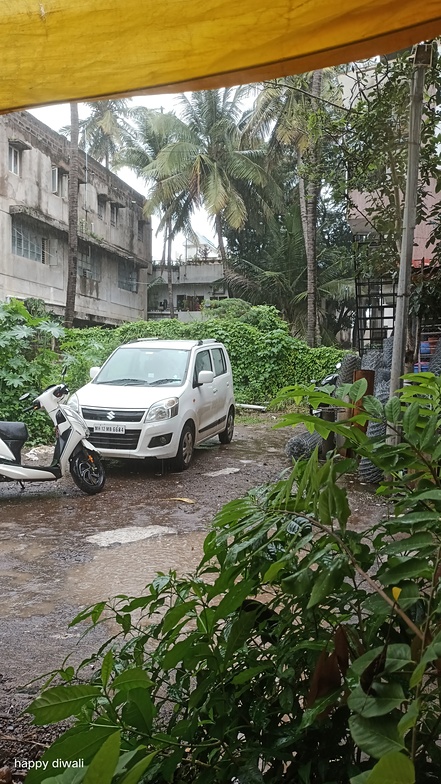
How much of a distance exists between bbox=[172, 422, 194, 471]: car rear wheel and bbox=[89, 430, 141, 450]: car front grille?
467mm

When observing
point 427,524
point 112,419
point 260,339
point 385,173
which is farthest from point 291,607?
point 260,339

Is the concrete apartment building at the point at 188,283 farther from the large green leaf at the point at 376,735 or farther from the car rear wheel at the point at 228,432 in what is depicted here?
the large green leaf at the point at 376,735

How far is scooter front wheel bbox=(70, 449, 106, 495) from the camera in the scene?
499 centimetres

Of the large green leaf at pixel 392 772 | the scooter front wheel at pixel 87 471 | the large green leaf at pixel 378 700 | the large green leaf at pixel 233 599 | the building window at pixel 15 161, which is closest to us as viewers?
the large green leaf at pixel 392 772

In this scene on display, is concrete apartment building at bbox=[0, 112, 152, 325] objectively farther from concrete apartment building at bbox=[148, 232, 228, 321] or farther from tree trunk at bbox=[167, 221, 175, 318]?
tree trunk at bbox=[167, 221, 175, 318]

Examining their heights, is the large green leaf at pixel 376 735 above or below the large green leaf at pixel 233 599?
below

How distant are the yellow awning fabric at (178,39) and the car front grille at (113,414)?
14.7ft

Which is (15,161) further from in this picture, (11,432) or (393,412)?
(393,412)

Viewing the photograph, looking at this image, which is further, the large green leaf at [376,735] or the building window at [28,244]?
the building window at [28,244]

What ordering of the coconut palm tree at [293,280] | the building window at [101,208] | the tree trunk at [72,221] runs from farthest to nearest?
the coconut palm tree at [293,280]
the building window at [101,208]
the tree trunk at [72,221]

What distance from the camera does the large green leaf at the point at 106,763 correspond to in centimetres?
49

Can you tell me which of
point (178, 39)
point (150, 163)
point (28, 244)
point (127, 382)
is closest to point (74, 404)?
point (127, 382)

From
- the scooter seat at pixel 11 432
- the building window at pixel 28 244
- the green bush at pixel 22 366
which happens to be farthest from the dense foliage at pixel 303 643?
the building window at pixel 28 244

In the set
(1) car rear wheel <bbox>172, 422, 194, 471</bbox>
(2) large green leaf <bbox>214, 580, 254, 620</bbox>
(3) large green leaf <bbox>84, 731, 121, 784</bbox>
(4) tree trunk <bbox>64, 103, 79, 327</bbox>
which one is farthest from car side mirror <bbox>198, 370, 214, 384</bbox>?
(4) tree trunk <bbox>64, 103, 79, 327</bbox>
